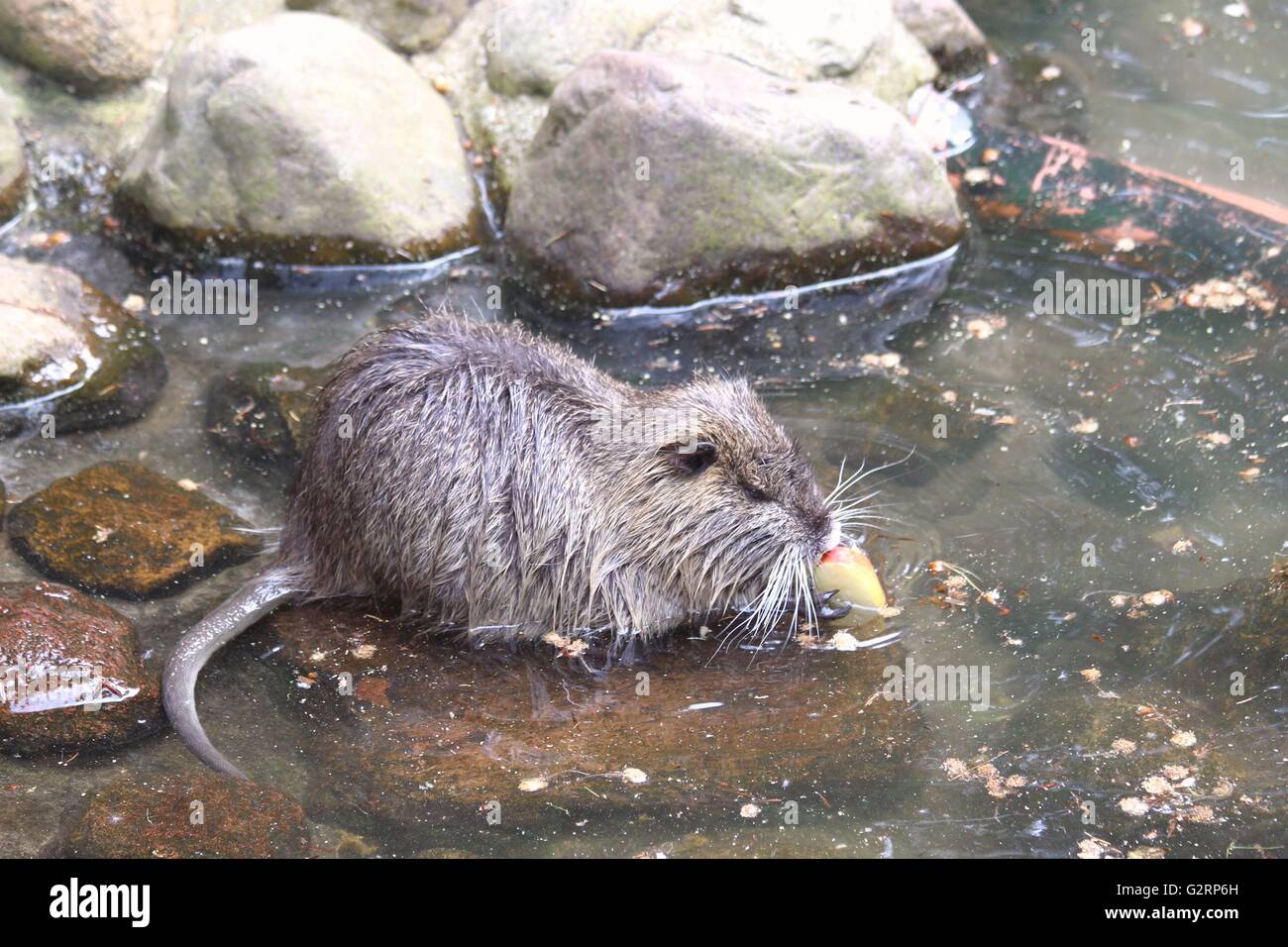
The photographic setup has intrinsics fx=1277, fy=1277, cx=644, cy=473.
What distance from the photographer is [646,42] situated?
6246 mm

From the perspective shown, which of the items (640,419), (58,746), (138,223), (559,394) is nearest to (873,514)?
(640,419)

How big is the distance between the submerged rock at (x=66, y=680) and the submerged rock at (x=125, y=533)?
0.85 ft

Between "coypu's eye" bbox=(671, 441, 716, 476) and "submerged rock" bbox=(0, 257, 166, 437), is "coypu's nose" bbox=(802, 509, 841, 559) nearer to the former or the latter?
"coypu's eye" bbox=(671, 441, 716, 476)

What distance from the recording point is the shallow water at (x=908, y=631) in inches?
124

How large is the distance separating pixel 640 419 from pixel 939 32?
13.1ft

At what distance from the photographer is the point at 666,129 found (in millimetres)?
5375

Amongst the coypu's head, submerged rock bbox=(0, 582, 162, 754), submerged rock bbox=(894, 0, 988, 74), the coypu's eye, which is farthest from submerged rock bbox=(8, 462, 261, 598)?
submerged rock bbox=(894, 0, 988, 74)

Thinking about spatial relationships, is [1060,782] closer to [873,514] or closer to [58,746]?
[873,514]

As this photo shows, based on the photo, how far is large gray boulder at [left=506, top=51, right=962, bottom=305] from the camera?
539 centimetres

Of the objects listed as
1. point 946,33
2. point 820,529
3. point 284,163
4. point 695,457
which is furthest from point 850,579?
point 946,33

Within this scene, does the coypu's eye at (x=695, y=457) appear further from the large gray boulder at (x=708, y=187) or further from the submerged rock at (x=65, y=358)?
the submerged rock at (x=65, y=358)

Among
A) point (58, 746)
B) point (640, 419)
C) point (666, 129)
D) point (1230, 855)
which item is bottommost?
point (58, 746)

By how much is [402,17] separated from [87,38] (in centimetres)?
152

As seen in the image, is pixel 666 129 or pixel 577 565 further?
pixel 666 129
